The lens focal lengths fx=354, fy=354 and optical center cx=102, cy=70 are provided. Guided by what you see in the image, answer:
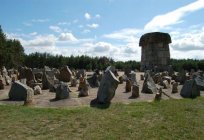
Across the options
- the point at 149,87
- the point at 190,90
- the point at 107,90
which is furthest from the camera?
the point at 149,87

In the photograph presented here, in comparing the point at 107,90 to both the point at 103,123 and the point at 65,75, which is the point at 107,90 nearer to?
the point at 103,123

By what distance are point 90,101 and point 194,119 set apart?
317cm

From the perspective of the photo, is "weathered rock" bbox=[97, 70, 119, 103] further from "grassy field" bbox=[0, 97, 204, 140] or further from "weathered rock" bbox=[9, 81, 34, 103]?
"weathered rock" bbox=[9, 81, 34, 103]

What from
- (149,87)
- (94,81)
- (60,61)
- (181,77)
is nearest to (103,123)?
(149,87)

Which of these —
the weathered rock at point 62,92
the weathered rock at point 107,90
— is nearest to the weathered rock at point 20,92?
the weathered rock at point 62,92

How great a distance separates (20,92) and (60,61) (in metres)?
40.8

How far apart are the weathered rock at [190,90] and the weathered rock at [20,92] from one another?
535cm

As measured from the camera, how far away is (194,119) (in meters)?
10.2

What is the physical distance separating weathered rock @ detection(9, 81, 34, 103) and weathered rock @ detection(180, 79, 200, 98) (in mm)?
5353

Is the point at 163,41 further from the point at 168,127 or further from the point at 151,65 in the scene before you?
the point at 168,127

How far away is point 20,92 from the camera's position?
36.5ft

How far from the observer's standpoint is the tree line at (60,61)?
Result: 31231mm

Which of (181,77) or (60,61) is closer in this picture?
(181,77)

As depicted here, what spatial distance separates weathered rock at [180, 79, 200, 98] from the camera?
41.1 ft
